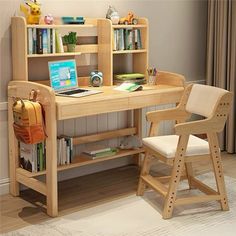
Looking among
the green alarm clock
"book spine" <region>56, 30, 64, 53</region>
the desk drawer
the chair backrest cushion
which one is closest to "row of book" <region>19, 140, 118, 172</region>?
the desk drawer

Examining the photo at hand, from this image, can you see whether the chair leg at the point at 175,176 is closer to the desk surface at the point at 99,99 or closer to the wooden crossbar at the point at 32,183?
the desk surface at the point at 99,99

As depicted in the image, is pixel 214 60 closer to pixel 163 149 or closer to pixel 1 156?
pixel 163 149

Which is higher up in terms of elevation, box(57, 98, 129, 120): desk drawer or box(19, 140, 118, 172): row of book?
box(57, 98, 129, 120): desk drawer

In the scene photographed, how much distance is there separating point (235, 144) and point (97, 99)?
6.63 feet

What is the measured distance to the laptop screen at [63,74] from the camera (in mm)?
3584

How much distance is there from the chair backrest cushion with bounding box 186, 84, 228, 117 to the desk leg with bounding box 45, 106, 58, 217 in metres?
1.06

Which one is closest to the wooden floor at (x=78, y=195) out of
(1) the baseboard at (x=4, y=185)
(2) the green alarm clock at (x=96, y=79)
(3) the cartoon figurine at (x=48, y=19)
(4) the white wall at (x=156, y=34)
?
(1) the baseboard at (x=4, y=185)

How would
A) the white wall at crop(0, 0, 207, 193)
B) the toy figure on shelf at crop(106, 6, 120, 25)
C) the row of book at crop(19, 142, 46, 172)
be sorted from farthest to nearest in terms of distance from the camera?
1. the toy figure on shelf at crop(106, 6, 120, 25)
2. the white wall at crop(0, 0, 207, 193)
3. the row of book at crop(19, 142, 46, 172)

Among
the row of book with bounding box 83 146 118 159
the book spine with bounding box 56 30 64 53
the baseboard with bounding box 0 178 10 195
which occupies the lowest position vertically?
the baseboard with bounding box 0 178 10 195

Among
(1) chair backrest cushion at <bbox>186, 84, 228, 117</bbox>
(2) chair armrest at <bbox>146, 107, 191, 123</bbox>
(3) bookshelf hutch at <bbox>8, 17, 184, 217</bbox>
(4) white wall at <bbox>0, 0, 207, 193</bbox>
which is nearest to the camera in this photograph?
(3) bookshelf hutch at <bbox>8, 17, 184, 217</bbox>

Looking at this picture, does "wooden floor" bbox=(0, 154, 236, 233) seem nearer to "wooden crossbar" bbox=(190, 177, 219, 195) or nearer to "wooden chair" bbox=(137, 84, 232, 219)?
"wooden chair" bbox=(137, 84, 232, 219)

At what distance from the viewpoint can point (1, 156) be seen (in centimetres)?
363

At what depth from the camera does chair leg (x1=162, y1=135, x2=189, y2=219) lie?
3.17 meters

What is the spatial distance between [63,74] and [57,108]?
570 millimetres
